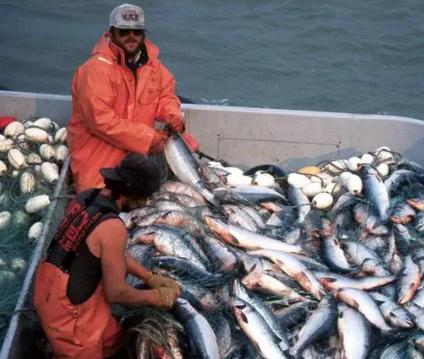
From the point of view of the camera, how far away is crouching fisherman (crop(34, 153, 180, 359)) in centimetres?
397

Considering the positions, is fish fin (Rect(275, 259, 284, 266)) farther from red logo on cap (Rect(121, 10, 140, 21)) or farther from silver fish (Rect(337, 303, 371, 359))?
red logo on cap (Rect(121, 10, 140, 21))

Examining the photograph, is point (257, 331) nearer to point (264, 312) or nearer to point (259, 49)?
point (264, 312)

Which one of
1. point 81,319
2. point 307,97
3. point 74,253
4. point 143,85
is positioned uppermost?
point 143,85

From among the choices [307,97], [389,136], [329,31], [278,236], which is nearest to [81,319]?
[278,236]

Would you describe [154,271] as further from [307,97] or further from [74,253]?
[307,97]

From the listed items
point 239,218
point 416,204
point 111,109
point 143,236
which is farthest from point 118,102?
point 416,204

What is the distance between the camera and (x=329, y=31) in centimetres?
1424

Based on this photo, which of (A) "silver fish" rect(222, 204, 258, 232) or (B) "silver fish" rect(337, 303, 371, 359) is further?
(A) "silver fish" rect(222, 204, 258, 232)

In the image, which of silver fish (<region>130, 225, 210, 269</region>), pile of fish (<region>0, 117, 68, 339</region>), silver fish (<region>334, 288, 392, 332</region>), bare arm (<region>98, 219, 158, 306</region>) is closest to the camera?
bare arm (<region>98, 219, 158, 306</region>)

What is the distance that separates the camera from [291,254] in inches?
A: 215

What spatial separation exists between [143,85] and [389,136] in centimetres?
280

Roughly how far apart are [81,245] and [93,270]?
177 mm

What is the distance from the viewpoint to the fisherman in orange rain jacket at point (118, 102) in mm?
5852

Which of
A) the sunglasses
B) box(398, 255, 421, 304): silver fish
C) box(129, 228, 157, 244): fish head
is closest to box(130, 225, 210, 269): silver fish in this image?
box(129, 228, 157, 244): fish head
